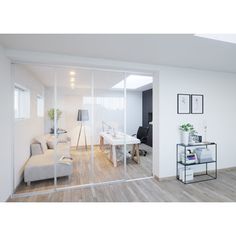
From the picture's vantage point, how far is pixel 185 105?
323 centimetres

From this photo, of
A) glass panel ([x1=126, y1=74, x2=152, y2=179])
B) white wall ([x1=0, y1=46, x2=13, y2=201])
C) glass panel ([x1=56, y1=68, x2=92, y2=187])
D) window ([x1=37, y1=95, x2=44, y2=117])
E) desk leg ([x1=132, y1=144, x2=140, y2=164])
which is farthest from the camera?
desk leg ([x1=132, y1=144, x2=140, y2=164])

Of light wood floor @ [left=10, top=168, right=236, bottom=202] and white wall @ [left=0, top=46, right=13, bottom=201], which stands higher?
white wall @ [left=0, top=46, right=13, bottom=201]

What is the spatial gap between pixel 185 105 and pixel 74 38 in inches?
106

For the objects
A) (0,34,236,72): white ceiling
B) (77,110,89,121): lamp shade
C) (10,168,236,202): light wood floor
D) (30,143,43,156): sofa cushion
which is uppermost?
(0,34,236,72): white ceiling

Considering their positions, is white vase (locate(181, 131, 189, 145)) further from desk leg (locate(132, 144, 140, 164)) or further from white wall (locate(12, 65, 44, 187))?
white wall (locate(12, 65, 44, 187))

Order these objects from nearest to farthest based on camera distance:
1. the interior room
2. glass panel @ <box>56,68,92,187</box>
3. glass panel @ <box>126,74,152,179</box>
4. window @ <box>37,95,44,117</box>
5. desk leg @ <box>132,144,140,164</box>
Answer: the interior room → glass panel @ <box>56,68,92,187</box> → window @ <box>37,95,44,117</box> → glass panel @ <box>126,74,152,179</box> → desk leg @ <box>132,144,140,164</box>

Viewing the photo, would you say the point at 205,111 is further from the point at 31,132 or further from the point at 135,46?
the point at 31,132

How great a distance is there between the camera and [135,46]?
2135mm

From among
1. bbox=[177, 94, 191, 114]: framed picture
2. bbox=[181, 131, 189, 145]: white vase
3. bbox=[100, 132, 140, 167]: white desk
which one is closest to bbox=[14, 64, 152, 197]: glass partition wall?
bbox=[100, 132, 140, 167]: white desk

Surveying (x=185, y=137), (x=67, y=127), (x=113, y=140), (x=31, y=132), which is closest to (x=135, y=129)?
(x=113, y=140)

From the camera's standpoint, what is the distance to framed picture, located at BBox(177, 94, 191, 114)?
318 centimetres

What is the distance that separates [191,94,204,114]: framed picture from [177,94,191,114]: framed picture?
120mm

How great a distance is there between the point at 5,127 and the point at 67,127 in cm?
102
